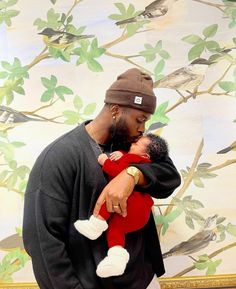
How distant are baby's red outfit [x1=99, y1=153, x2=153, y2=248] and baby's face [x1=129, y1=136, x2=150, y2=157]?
0.26 ft

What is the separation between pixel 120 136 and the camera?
1.33 m

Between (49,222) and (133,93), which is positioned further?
(133,93)

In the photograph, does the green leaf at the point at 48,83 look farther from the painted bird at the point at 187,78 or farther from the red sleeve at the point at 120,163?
the red sleeve at the point at 120,163

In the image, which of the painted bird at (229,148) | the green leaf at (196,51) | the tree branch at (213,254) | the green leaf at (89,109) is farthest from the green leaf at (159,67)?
the tree branch at (213,254)

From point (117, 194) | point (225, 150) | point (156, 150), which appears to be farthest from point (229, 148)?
point (117, 194)

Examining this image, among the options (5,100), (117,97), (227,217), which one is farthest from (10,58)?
(227,217)

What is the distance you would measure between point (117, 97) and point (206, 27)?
34.7 inches

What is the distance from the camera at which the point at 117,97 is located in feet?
4.27


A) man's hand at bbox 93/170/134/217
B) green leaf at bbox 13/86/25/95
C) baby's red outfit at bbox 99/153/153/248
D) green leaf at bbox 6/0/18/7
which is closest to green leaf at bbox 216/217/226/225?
baby's red outfit at bbox 99/153/153/248

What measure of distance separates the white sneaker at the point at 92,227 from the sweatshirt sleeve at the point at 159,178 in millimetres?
192

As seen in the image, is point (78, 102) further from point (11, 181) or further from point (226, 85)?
point (226, 85)

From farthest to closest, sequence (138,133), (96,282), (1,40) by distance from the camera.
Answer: (1,40), (138,133), (96,282)

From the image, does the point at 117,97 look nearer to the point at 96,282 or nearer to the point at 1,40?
the point at 96,282

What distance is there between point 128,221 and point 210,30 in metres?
1.18
